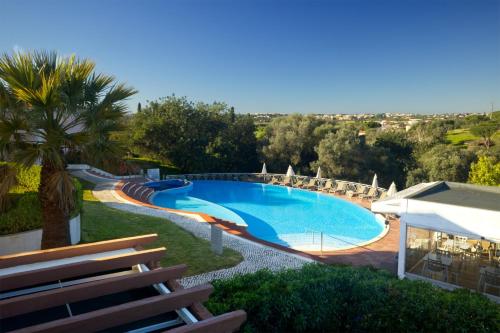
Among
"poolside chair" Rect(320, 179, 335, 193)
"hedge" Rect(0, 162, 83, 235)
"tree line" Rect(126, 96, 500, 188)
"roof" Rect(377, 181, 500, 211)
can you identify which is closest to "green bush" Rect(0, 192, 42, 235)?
"hedge" Rect(0, 162, 83, 235)

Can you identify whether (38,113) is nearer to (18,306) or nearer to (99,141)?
(99,141)

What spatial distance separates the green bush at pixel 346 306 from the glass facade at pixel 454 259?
4.07 m

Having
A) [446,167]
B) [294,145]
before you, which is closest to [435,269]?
[446,167]

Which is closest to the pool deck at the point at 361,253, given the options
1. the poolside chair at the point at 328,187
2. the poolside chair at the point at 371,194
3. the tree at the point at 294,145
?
the poolside chair at the point at 371,194

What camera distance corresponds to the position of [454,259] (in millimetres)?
8797

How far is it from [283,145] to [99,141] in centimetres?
2552

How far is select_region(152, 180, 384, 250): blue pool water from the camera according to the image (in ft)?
51.2

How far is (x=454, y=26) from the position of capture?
20.6 m

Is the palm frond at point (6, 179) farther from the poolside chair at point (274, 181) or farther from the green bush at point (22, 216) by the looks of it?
the poolside chair at point (274, 181)

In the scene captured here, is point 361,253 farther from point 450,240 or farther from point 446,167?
point 446,167

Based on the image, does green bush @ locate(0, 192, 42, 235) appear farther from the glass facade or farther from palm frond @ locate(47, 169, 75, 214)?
the glass facade

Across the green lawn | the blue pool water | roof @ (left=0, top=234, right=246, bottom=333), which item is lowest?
the blue pool water

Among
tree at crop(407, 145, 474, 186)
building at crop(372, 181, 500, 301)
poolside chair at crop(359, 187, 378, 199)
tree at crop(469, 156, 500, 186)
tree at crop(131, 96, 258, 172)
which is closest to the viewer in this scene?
building at crop(372, 181, 500, 301)

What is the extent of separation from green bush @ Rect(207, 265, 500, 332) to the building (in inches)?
140
